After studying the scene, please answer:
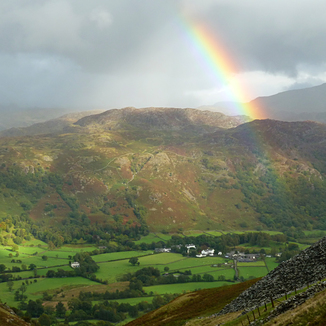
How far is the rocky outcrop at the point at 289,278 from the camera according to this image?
117 ft

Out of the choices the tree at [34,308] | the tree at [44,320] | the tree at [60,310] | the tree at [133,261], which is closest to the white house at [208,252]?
the tree at [133,261]

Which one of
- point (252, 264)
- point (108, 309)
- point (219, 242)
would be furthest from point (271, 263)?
point (108, 309)

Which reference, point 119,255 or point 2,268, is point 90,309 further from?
point 119,255

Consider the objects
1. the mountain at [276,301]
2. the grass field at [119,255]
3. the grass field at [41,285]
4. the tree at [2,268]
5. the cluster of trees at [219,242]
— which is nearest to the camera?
the mountain at [276,301]

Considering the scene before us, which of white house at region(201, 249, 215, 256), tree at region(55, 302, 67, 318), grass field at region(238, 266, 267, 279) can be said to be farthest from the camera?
white house at region(201, 249, 215, 256)

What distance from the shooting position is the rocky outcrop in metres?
35.5

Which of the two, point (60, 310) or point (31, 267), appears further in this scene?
point (31, 267)

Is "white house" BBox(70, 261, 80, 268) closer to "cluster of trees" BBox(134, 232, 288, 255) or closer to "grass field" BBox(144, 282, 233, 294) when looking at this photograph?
"grass field" BBox(144, 282, 233, 294)

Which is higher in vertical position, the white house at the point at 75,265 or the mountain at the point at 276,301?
the mountain at the point at 276,301

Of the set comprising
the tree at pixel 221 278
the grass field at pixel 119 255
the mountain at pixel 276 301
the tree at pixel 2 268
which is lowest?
the grass field at pixel 119 255

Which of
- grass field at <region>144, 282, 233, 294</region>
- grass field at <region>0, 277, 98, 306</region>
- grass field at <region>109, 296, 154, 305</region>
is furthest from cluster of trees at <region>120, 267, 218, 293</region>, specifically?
grass field at <region>0, 277, 98, 306</region>

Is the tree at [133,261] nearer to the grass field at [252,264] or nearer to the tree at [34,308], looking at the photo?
the grass field at [252,264]

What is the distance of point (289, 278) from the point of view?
38375mm

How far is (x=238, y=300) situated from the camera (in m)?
44.4
